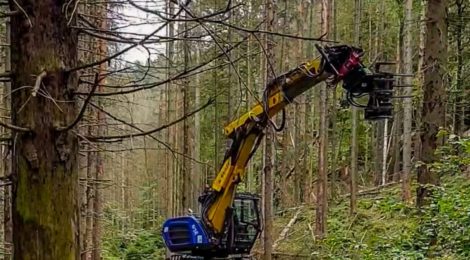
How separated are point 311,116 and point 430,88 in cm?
1398

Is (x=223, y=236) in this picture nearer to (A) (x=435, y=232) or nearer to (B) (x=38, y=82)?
(A) (x=435, y=232)

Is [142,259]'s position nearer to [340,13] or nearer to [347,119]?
[347,119]

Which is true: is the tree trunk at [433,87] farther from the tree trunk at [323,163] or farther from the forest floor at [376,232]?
the tree trunk at [323,163]

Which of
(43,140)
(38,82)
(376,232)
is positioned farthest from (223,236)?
(38,82)

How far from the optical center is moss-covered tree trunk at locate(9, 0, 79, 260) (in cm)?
246

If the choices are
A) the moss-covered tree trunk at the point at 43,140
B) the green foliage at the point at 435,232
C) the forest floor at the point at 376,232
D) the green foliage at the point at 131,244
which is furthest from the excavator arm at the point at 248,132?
the green foliage at the point at 131,244

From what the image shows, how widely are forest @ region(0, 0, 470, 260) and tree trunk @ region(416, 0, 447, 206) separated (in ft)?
0.07

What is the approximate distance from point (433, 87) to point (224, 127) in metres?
3.19

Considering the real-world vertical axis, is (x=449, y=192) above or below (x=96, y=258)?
above

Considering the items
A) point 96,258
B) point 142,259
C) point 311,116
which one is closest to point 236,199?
point 96,258

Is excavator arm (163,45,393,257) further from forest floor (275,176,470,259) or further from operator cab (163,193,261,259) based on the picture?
forest floor (275,176,470,259)

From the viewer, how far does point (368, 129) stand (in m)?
23.8

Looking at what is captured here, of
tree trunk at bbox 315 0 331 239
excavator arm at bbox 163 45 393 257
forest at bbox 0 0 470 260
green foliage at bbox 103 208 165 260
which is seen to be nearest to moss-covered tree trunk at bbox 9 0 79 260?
forest at bbox 0 0 470 260

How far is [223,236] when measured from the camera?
836 centimetres
